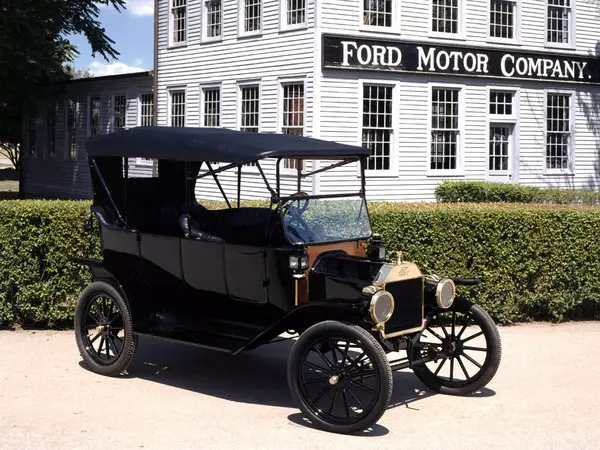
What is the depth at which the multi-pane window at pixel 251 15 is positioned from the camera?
955 inches

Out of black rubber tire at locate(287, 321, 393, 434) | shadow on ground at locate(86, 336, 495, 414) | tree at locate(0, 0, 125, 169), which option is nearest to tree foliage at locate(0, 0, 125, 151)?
tree at locate(0, 0, 125, 169)

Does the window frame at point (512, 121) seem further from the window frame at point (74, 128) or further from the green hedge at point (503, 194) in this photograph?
the window frame at point (74, 128)

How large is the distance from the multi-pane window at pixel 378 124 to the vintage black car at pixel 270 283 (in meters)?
13.9

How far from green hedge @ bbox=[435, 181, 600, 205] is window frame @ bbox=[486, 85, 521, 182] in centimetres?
202

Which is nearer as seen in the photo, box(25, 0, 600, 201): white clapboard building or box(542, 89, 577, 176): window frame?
box(25, 0, 600, 201): white clapboard building

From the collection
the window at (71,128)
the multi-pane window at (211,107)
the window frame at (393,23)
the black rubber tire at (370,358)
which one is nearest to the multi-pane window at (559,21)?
the window frame at (393,23)

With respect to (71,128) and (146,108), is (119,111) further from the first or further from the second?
(71,128)

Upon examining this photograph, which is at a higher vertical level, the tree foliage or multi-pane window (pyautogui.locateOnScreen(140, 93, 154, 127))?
the tree foliage

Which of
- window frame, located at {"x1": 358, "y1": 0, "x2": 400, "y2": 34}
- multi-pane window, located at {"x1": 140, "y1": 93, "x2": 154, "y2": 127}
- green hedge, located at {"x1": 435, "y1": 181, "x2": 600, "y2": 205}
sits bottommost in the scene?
green hedge, located at {"x1": 435, "y1": 181, "x2": 600, "y2": 205}

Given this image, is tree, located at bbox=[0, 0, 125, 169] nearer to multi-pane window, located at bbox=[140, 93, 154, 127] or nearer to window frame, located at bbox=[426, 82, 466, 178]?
multi-pane window, located at bbox=[140, 93, 154, 127]

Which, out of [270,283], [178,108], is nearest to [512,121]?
[178,108]

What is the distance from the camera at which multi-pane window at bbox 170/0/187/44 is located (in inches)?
1090

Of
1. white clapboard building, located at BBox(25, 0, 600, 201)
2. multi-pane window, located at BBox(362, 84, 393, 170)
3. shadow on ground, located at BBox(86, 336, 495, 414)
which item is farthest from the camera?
multi-pane window, located at BBox(362, 84, 393, 170)

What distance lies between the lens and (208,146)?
7.55m
